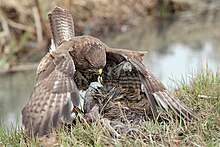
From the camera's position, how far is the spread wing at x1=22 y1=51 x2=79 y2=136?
12.7 ft

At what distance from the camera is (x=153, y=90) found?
4.45m

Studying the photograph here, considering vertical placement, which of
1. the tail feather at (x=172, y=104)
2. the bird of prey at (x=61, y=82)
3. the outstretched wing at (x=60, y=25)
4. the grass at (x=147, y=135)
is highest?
the outstretched wing at (x=60, y=25)

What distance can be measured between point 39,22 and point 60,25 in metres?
5.71

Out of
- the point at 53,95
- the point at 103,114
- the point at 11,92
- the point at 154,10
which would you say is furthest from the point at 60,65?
the point at 154,10

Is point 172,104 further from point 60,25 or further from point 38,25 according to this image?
point 38,25

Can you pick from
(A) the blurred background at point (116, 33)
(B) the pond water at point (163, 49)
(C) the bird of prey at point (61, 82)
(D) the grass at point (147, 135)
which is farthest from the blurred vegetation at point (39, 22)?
(D) the grass at point (147, 135)

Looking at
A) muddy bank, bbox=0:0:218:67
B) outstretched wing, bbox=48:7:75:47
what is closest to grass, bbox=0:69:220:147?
outstretched wing, bbox=48:7:75:47

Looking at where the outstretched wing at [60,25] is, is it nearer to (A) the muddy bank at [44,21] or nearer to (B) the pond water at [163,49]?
(B) the pond water at [163,49]

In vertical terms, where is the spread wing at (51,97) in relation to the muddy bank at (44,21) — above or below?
below

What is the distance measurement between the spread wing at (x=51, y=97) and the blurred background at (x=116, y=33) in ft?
11.5

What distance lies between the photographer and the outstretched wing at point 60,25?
5.57 meters

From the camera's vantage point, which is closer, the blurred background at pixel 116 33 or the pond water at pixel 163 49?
the pond water at pixel 163 49

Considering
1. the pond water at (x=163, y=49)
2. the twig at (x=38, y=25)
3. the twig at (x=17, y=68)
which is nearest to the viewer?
the pond water at (x=163, y=49)

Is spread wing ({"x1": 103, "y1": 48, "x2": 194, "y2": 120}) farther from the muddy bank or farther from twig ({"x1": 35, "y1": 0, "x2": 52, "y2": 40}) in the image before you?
twig ({"x1": 35, "y1": 0, "x2": 52, "y2": 40})
